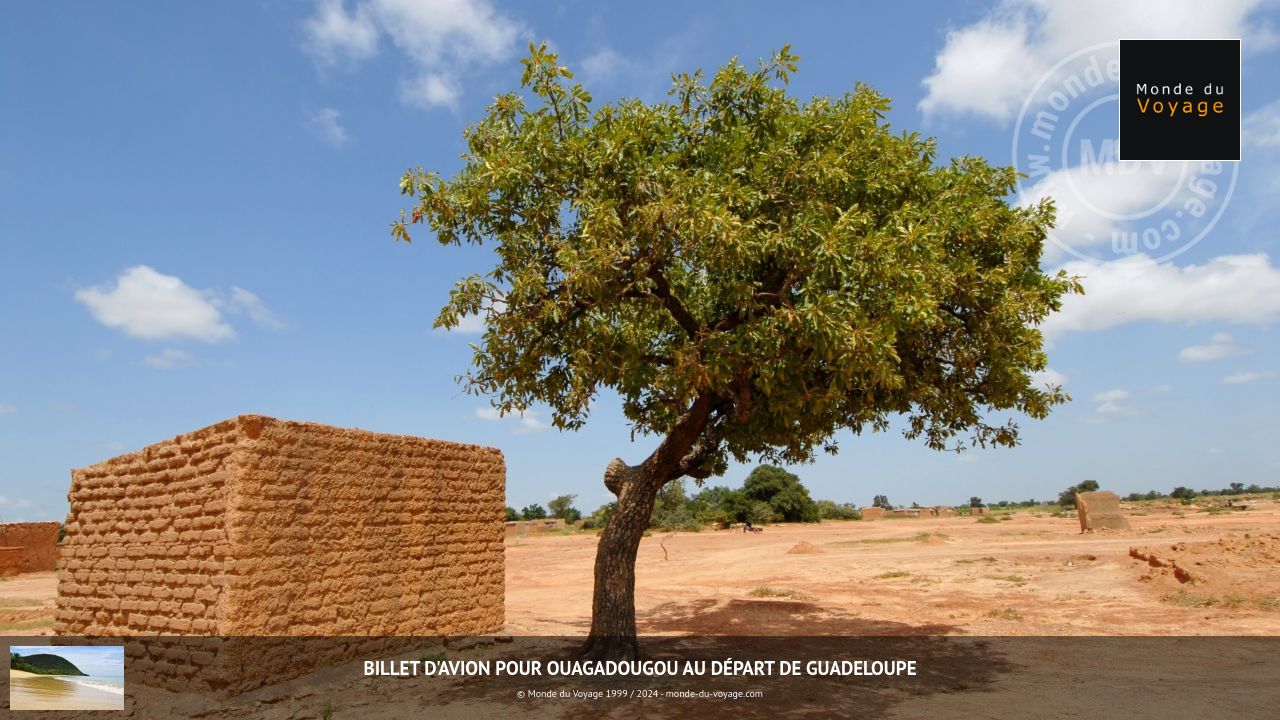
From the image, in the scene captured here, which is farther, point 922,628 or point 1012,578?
point 1012,578

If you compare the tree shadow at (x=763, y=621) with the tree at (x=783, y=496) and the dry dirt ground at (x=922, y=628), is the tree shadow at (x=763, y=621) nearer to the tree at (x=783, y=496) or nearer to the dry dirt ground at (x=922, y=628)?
the dry dirt ground at (x=922, y=628)

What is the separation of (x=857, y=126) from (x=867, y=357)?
330 cm

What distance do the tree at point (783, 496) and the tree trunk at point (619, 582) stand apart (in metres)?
41.2

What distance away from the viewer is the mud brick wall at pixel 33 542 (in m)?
25.5

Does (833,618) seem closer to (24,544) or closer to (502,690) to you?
(502,690)

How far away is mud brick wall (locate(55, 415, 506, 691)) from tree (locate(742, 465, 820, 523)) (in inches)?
1617

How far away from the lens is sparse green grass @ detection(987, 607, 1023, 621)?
1460 cm

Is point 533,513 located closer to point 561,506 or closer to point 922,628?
point 561,506

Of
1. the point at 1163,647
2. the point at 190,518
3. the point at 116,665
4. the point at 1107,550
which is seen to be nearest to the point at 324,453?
the point at 190,518

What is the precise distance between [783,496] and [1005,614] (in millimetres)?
35992

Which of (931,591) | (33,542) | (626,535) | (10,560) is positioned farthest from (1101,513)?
(10,560)

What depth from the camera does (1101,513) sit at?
99.1 feet

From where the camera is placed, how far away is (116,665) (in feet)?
29.4

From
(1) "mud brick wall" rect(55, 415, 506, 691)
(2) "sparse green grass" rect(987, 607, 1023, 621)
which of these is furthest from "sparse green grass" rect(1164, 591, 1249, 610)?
(1) "mud brick wall" rect(55, 415, 506, 691)
